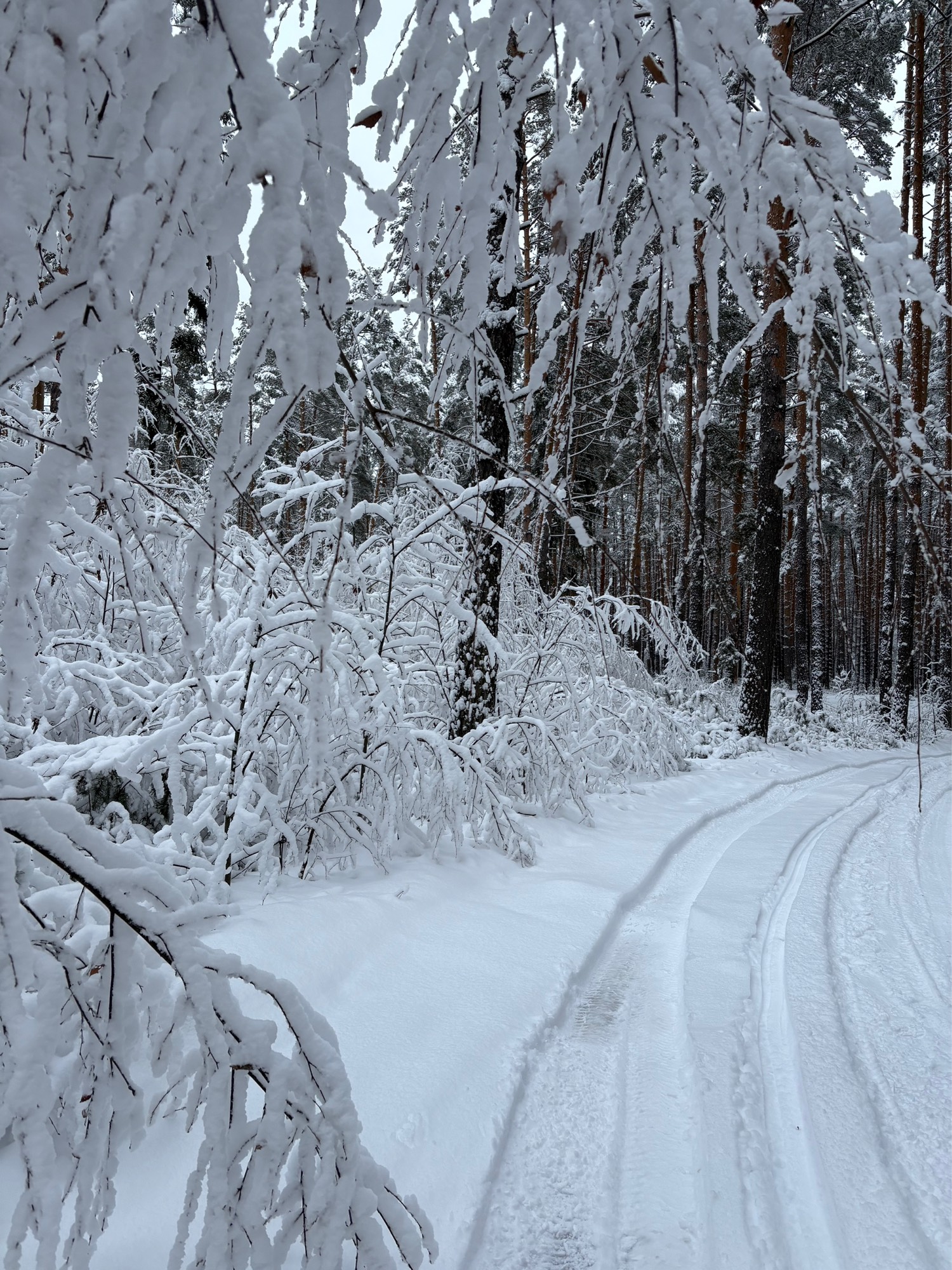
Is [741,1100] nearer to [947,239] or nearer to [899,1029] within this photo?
[899,1029]

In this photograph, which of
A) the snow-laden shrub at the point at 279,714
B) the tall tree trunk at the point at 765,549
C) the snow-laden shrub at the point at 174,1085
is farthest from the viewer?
the tall tree trunk at the point at 765,549

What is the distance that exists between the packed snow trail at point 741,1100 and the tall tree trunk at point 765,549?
6.95 m

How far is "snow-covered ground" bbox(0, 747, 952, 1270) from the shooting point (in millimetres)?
1524

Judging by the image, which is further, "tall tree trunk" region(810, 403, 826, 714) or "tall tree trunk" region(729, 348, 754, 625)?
"tall tree trunk" region(810, 403, 826, 714)

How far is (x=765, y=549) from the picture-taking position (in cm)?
1004

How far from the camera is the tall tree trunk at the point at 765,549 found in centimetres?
962

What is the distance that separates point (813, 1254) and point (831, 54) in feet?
54.2

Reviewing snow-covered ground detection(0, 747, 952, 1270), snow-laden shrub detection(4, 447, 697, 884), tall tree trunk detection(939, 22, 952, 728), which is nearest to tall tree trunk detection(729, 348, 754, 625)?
tall tree trunk detection(939, 22, 952, 728)

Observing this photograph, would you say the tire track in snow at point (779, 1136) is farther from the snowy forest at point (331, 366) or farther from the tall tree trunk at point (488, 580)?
the tall tree trunk at point (488, 580)

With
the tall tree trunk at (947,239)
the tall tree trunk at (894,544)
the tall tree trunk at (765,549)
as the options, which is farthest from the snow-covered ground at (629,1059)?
the tall tree trunk at (894,544)

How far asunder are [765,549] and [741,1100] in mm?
9125

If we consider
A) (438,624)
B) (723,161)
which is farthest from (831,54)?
(723,161)

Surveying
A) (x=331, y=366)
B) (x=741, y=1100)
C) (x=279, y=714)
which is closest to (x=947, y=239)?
(x=279, y=714)

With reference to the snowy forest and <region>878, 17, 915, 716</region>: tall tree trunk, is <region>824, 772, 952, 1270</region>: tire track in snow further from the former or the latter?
<region>878, 17, 915, 716</region>: tall tree trunk
